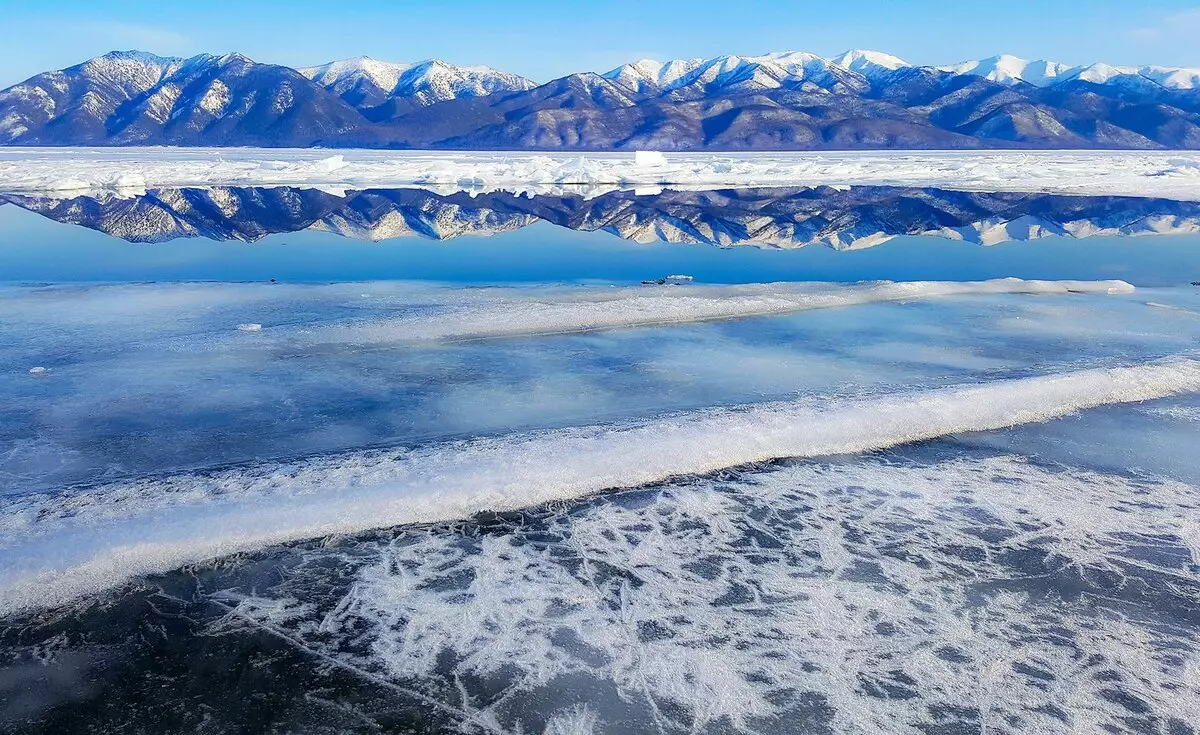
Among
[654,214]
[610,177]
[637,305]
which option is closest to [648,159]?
[610,177]

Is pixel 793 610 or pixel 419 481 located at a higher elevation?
pixel 419 481

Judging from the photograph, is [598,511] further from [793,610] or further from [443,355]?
[443,355]

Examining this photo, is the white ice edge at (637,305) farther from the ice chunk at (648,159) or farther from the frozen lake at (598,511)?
the ice chunk at (648,159)

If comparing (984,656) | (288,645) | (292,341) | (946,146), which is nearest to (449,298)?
(292,341)

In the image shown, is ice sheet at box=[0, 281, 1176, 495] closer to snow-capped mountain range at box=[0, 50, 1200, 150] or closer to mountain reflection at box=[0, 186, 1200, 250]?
mountain reflection at box=[0, 186, 1200, 250]

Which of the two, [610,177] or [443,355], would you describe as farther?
[610,177]
